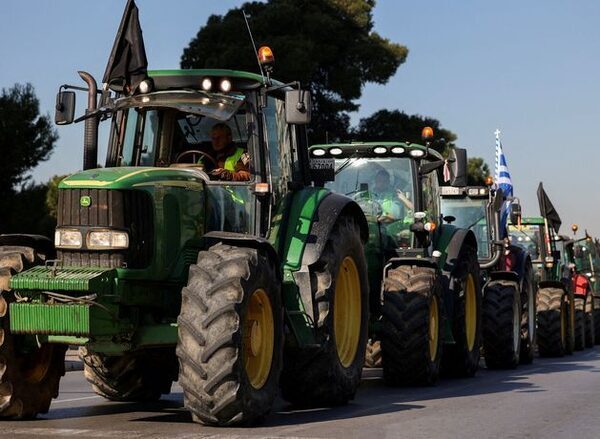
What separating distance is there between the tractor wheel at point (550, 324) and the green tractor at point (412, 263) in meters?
6.72

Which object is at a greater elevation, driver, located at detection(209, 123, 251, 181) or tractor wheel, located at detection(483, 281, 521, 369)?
driver, located at detection(209, 123, 251, 181)

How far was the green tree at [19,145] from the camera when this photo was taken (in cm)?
3331

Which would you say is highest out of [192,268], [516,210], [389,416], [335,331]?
[516,210]

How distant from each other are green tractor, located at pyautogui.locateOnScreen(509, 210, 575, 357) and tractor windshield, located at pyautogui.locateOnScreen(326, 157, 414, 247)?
23.7 feet

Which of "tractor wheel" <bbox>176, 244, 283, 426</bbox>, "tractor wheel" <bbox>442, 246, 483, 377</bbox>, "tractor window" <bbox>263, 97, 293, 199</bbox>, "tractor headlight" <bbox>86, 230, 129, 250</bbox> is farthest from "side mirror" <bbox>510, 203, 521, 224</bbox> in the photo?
"tractor headlight" <bbox>86, 230, 129, 250</bbox>

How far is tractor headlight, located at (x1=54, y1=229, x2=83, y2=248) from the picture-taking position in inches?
387

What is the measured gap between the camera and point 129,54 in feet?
35.4

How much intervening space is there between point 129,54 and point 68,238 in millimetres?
1831

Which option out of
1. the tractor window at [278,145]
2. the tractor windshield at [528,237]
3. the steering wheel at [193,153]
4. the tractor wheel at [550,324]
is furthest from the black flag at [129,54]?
the tractor windshield at [528,237]

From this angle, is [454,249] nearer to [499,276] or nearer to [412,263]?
[412,263]

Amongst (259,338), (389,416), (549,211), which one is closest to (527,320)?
(549,211)

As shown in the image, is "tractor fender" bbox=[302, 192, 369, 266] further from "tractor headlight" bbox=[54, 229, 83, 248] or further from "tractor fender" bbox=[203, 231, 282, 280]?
"tractor headlight" bbox=[54, 229, 83, 248]

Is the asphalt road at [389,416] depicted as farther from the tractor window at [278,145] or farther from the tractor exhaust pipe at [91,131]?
the tractor exhaust pipe at [91,131]

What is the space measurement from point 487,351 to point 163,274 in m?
9.57
